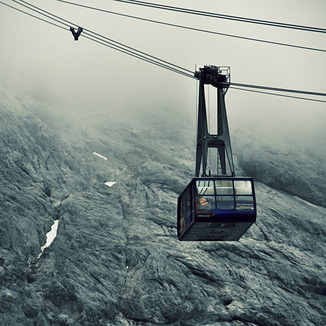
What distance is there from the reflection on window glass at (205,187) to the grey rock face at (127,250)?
1342 inches

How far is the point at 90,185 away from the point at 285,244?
1598 inches

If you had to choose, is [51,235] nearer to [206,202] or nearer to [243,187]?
[206,202]

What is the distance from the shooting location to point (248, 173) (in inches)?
4097

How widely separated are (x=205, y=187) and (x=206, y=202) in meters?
1.14

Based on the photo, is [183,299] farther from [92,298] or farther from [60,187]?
[60,187]

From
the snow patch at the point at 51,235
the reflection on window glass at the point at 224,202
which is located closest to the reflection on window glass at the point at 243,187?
the reflection on window glass at the point at 224,202

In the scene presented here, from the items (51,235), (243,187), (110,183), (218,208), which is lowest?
(51,235)

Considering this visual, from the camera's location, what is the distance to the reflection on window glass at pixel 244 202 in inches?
1068

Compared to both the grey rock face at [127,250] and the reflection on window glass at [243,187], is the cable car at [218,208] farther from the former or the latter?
the grey rock face at [127,250]

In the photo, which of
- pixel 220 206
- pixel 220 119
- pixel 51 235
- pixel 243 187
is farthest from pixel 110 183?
pixel 220 206

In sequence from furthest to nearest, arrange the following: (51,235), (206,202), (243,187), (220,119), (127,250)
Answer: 1. (127,250)
2. (51,235)
3. (220,119)
4. (243,187)
5. (206,202)

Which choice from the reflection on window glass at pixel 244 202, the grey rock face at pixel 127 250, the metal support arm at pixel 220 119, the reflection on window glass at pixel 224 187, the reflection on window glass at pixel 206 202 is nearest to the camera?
the reflection on window glass at pixel 206 202

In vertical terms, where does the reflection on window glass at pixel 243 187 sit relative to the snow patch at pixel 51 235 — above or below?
above

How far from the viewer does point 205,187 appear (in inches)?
1084
